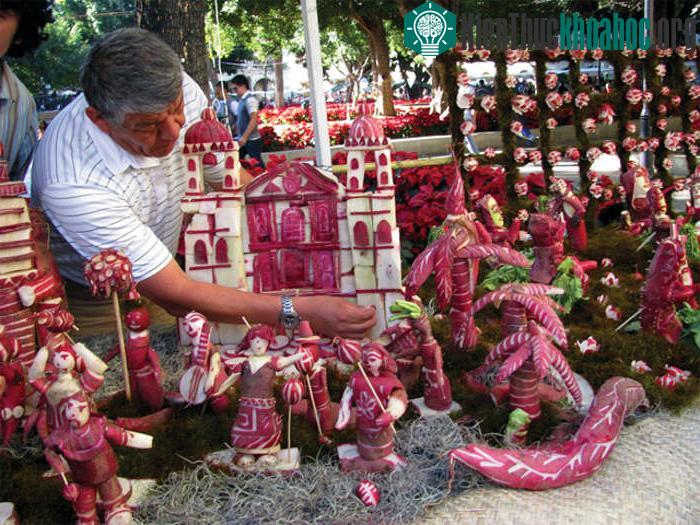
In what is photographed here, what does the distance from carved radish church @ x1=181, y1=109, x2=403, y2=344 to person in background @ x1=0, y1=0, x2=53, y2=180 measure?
753 mm

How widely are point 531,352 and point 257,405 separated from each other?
0.82 metres

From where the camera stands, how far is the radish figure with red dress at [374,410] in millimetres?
1898

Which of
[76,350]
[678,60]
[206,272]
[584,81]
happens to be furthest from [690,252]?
[76,350]

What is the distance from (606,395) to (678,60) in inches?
141

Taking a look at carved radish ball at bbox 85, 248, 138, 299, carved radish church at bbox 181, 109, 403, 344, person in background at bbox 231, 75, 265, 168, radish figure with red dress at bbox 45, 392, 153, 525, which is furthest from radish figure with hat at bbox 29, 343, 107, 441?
person in background at bbox 231, 75, 265, 168

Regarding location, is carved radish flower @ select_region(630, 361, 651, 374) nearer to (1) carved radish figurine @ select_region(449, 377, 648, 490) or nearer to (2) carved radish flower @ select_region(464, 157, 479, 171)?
(1) carved radish figurine @ select_region(449, 377, 648, 490)

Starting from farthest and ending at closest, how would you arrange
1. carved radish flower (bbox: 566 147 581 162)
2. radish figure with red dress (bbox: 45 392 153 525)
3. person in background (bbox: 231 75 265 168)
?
person in background (bbox: 231 75 265 168) → carved radish flower (bbox: 566 147 581 162) → radish figure with red dress (bbox: 45 392 153 525)

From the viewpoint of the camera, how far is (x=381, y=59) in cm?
1577

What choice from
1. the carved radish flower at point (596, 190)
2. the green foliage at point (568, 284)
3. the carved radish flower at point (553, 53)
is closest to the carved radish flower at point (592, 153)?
the carved radish flower at point (596, 190)

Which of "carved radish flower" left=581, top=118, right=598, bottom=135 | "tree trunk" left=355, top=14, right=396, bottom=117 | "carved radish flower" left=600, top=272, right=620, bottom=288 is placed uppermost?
"tree trunk" left=355, top=14, right=396, bottom=117

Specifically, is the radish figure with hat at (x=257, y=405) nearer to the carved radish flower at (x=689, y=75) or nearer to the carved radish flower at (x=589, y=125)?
the carved radish flower at (x=589, y=125)

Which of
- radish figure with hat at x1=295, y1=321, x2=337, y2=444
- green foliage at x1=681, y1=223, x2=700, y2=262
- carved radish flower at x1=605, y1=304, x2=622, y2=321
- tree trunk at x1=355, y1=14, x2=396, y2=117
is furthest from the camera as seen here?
tree trunk at x1=355, y1=14, x2=396, y2=117

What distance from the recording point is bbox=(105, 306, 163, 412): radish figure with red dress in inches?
87.0

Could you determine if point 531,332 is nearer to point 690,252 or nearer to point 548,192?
point 690,252
